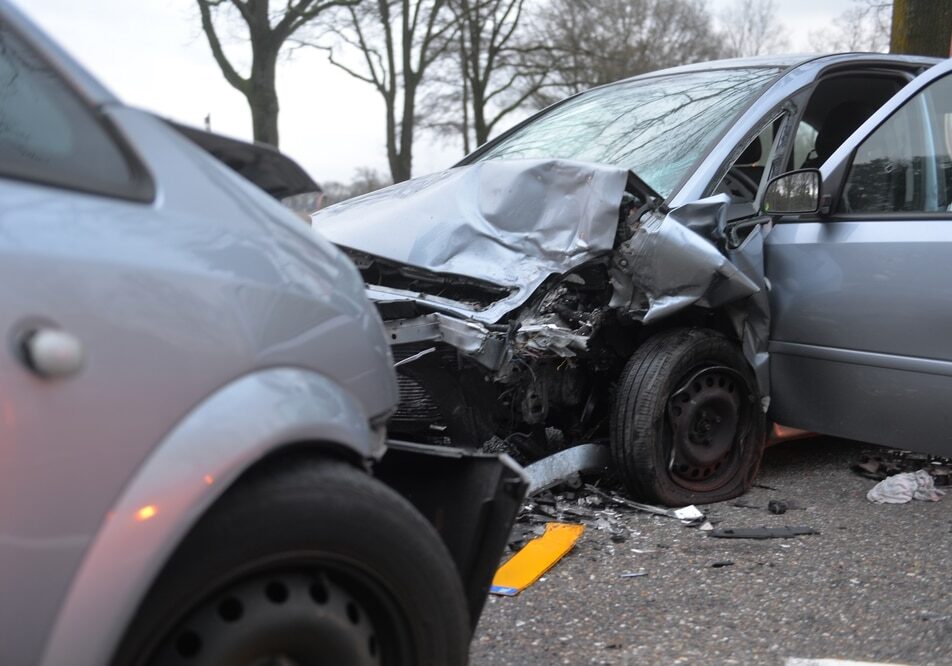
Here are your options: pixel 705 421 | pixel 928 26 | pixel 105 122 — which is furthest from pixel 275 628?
pixel 928 26

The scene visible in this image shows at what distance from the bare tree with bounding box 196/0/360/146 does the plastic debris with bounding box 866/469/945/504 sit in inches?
460

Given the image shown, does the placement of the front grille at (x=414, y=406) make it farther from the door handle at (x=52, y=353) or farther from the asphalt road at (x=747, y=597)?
the door handle at (x=52, y=353)

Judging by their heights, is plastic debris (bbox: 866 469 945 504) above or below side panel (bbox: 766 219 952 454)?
below

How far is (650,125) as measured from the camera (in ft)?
14.9

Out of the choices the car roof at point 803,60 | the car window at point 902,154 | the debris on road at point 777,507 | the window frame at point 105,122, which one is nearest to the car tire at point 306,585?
the window frame at point 105,122

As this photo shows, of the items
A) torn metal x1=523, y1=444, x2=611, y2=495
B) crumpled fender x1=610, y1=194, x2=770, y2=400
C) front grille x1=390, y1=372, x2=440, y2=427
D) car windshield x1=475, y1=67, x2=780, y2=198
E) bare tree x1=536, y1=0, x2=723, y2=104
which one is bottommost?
Answer: torn metal x1=523, y1=444, x2=611, y2=495

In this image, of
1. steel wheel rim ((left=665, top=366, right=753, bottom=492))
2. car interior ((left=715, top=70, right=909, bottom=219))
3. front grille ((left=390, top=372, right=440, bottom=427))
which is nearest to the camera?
front grille ((left=390, top=372, right=440, bottom=427))

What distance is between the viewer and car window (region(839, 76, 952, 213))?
3.77 metres

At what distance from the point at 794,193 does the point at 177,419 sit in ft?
9.65

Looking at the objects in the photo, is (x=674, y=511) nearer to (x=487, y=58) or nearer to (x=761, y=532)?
(x=761, y=532)

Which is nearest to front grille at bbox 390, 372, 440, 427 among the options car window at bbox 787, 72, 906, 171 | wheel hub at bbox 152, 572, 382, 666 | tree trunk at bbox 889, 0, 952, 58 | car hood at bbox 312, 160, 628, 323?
car hood at bbox 312, 160, 628, 323

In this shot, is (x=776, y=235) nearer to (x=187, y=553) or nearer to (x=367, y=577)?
(x=367, y=577)

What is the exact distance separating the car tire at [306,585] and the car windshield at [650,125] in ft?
8.44

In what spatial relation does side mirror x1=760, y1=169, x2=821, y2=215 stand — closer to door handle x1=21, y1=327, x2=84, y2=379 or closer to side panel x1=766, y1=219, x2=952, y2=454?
side panel x1=766, y1=219, x2=952, y2=454
